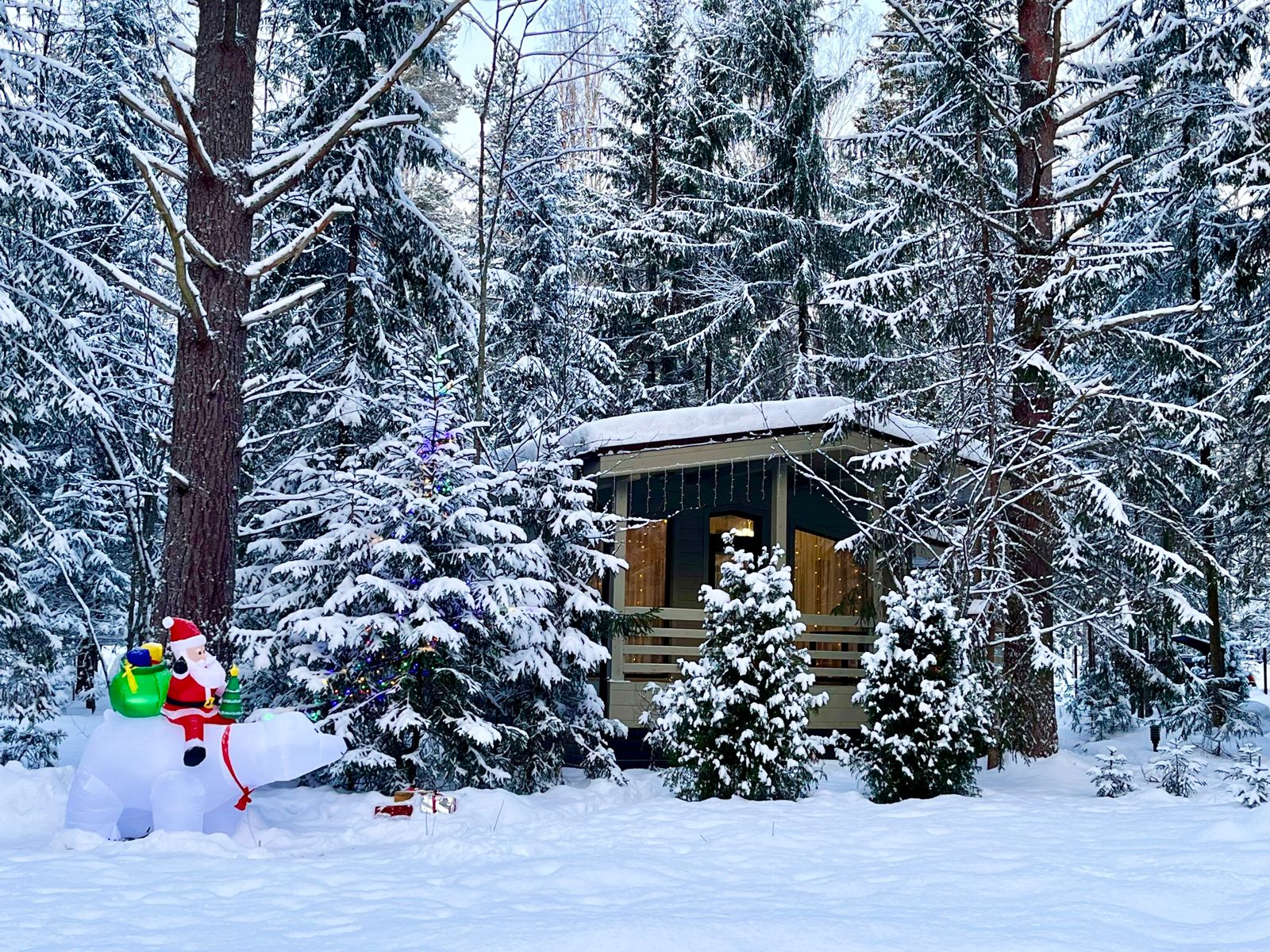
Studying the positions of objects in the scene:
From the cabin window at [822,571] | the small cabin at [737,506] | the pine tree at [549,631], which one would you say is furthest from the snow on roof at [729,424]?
the cabin window at [822,571]

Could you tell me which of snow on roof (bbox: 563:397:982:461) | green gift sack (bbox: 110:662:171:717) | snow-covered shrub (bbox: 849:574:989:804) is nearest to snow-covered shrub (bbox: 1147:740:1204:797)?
snow-covered shrub (bbox: 849:574:989:804)

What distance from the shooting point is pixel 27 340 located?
28.1 ft

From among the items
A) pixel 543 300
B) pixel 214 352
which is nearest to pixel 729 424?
pixel 214 352

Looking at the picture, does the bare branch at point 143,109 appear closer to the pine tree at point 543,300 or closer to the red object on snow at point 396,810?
the red object on snow at point 396,810

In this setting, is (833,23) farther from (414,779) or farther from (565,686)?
(414,779)

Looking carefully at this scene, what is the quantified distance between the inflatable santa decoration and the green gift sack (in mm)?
53

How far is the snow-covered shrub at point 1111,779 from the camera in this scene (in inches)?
338

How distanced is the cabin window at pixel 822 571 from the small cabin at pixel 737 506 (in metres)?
0.02

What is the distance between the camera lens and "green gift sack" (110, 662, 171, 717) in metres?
5.89

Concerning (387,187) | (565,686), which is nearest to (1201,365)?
(565,686)

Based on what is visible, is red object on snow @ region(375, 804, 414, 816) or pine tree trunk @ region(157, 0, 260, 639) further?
pine tree trunk @ region(157, 0, 260, 639)

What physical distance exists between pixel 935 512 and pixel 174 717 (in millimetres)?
7278

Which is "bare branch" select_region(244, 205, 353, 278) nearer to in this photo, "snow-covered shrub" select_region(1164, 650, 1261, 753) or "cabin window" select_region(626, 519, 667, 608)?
"cabin window" select_region(626, 519, 667, 608)

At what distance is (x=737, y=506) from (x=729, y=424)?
99.7 inches
